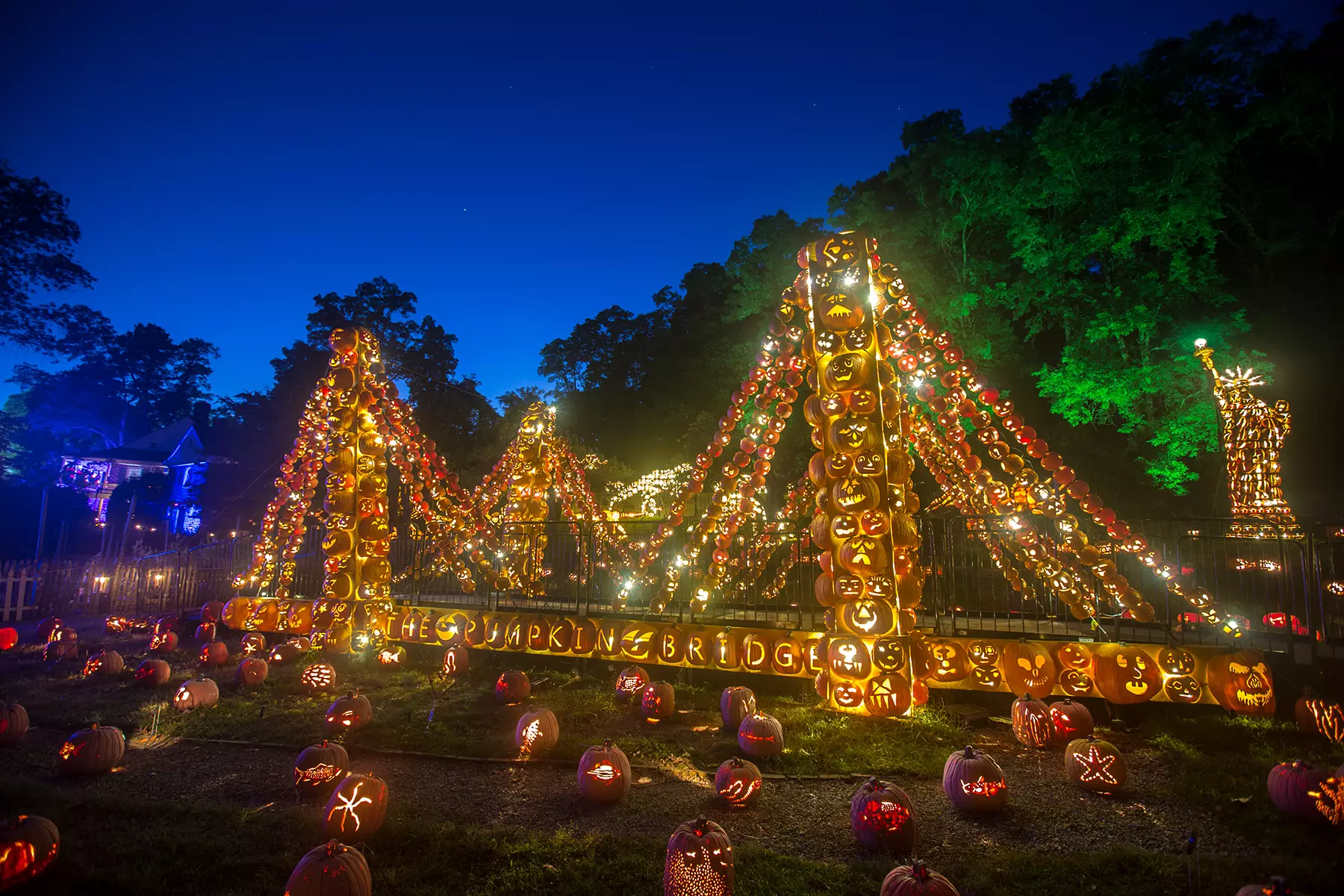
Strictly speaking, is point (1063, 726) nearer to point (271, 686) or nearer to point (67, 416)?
point (271, 686)

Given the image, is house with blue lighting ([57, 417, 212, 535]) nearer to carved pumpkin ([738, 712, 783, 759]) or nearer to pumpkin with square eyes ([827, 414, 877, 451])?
carved pumpkin ([738, 712, 783, 759])

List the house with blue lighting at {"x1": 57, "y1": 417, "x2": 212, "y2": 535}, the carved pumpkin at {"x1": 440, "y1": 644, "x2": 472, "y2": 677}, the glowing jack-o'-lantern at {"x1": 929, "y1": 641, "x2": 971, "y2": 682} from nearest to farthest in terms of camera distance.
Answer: the glowing jack-o'-lantern at {"x1": 929, "y1": 641, "x2": 971, "y2": 682}, the carved pumpkin at {"x1": 440, "y1": 644, "x2": 472, "y2": 677}, the house with blue lighting at {"x1": 57, "y1": 417, "x2": 212, "y2": 535}

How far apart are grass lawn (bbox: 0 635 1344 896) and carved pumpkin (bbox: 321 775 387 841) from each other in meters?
0.12

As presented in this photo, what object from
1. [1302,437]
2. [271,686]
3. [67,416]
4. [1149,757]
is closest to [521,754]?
[271,686]

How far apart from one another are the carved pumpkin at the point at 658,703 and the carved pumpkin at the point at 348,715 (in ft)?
10.3

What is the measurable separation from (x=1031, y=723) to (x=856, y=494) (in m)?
2.91

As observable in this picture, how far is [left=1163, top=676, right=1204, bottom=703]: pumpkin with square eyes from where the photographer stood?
22.2 ft

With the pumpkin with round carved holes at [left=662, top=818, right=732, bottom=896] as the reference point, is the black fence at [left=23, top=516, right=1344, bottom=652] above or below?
above

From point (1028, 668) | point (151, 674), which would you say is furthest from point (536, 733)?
point (151, 674)

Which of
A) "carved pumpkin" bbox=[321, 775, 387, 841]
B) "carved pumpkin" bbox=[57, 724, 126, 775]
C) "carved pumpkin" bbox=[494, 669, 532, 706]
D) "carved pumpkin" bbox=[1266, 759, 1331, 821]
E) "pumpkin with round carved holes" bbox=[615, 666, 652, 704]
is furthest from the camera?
"carved pumpkin" bbox=[494, 669, 532, 706]

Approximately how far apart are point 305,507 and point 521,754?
22.1ft

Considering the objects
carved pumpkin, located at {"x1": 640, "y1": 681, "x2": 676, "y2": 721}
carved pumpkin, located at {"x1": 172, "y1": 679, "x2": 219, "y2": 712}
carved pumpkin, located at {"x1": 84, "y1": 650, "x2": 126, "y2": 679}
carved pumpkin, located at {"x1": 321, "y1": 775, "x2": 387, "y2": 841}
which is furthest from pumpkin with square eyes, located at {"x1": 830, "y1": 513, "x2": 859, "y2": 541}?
carved pumpkin, located at {"x1": 84, "y1": 650, "x2": 126, "y2": 679}

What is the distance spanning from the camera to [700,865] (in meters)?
3.69

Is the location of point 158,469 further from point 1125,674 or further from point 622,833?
point 1125,674
